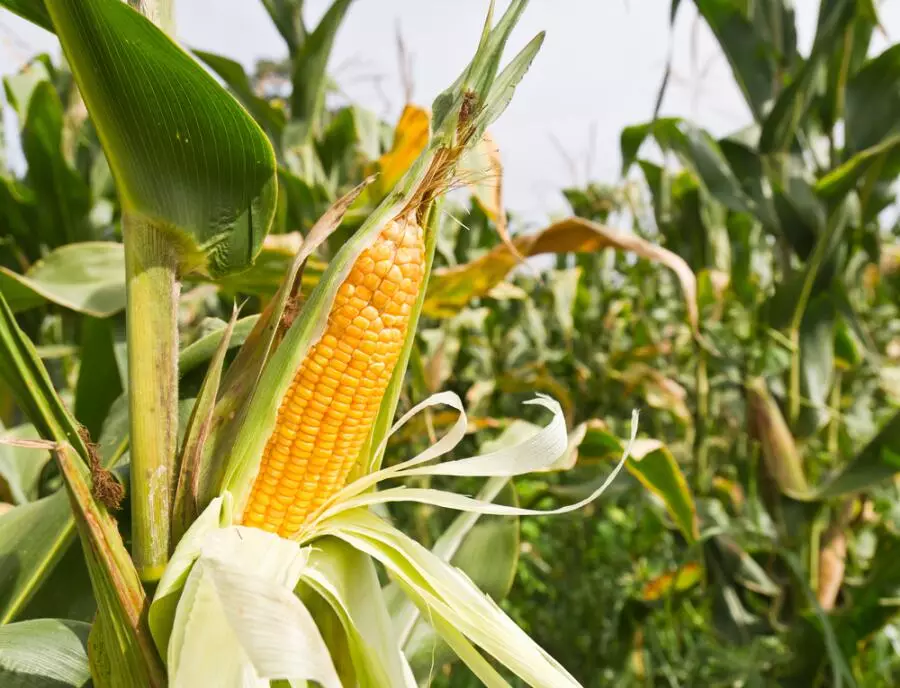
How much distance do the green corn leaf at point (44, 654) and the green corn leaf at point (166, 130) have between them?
26 cm

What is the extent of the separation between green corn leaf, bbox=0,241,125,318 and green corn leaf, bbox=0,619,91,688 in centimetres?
38

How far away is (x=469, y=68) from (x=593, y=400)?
2.23 meters

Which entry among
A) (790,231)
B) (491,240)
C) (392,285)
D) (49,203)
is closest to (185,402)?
(392,285)

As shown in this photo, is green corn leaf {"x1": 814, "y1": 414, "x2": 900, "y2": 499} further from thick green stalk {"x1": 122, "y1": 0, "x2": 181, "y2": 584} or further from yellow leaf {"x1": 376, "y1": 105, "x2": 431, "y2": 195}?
thick green stalk {"x1": 122, "y1": 0, "x2": 181, "y2": 584}

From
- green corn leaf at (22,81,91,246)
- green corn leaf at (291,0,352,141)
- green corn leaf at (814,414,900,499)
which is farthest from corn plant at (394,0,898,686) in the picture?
green corn leaf at (22,81,91,246)

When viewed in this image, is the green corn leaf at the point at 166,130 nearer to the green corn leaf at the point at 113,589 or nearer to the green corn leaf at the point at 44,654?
the green corn leaf at the point at 113,589

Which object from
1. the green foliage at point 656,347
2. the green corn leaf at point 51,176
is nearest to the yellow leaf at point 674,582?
the green foliage at point 656,347

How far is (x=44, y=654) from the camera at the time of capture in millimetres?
473

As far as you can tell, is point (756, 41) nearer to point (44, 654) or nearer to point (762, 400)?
point (762, 400)

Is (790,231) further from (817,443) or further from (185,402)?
(185,402)

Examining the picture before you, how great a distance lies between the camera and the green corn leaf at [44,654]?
1.50 ft

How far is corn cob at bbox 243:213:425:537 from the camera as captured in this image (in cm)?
49

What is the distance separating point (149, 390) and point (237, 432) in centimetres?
7

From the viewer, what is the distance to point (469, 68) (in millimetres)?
479
